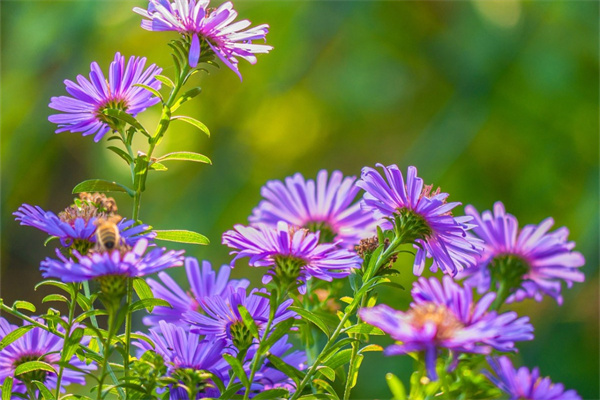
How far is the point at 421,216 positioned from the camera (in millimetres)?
402

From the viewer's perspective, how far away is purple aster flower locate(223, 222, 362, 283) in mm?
365

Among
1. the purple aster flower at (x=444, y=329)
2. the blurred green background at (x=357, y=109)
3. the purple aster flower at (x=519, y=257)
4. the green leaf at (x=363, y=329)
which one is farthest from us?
the blurred green background at (x=357, y=109)

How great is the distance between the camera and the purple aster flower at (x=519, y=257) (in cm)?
53

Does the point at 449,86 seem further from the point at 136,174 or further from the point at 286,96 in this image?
the point at 136,174

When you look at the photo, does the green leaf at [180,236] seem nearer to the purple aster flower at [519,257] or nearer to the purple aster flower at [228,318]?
the purple aster flower at [228,318]

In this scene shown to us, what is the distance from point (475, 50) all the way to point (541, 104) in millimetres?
335

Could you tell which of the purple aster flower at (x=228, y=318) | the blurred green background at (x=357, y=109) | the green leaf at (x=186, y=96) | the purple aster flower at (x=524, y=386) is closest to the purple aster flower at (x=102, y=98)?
the green leaf at (x=186, y=96)

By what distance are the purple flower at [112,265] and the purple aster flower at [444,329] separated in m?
0.09

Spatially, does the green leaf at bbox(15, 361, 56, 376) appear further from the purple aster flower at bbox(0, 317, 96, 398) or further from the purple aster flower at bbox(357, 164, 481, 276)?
the purple aster flower at bbox(357, 164, 481, 276)

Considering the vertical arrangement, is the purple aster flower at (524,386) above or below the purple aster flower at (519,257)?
below

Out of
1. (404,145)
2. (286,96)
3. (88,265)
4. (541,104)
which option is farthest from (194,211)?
(88,265)

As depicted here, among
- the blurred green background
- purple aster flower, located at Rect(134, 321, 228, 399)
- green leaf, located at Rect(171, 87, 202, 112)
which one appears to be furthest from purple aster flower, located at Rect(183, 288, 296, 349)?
the blurred green background

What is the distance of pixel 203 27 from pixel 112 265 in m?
0.16

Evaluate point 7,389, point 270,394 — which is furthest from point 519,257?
point 7,389
